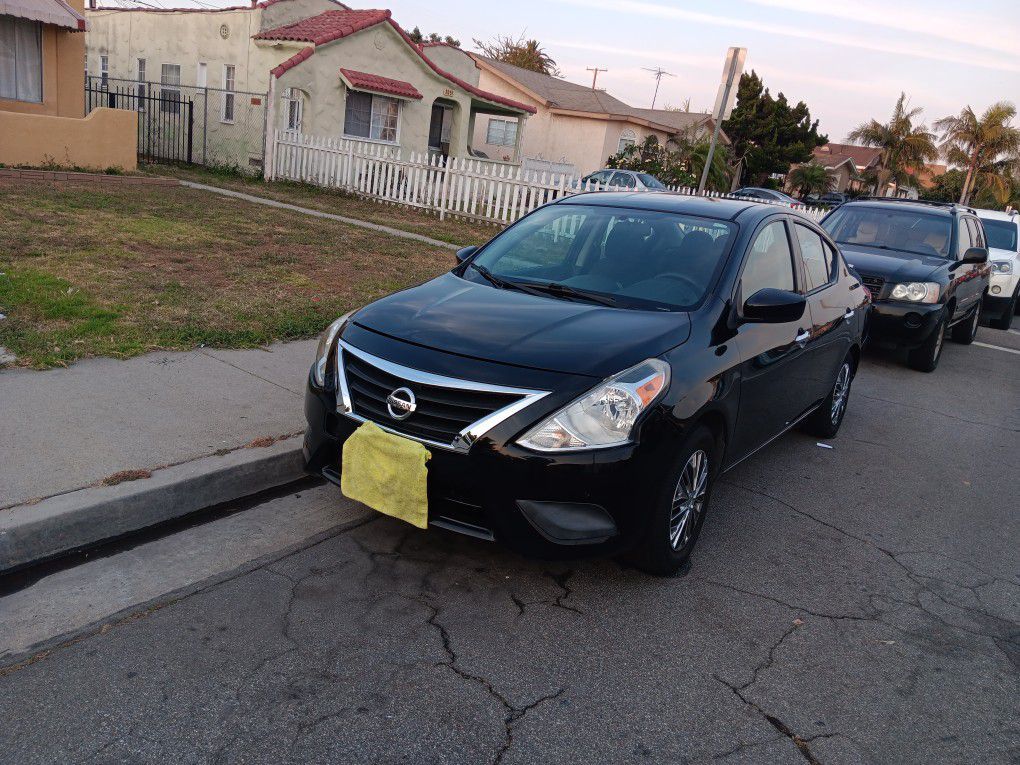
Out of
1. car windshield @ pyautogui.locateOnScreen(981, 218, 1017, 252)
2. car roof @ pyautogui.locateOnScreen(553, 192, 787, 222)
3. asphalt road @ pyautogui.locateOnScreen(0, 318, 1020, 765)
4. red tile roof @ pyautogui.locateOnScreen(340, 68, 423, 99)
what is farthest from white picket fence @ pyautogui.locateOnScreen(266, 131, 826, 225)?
asphalt road @ pyautogui.locateOnScreen(0, 318, 1020, 765)

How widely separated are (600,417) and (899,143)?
69.0 m

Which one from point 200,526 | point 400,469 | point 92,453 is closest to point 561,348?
point 400,469

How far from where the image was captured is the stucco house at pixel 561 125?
35.4m

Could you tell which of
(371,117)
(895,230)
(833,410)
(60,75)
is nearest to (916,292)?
(895,230)

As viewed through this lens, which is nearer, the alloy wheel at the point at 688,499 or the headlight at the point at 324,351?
the alloy wheel at the point at 688,499

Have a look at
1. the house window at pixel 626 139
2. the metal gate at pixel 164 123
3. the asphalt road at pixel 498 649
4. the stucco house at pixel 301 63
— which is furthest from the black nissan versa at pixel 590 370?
the house window at pixel 626 139

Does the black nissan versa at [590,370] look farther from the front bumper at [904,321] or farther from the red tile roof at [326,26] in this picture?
the red tile roof at [326,26]

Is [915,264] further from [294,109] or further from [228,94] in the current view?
[228,94]

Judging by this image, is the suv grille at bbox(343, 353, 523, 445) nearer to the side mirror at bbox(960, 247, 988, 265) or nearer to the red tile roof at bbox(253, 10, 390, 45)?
Result: the side mirror at bbox(960, 247, 988, 265)

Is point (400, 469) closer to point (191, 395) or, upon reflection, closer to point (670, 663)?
point (670, 663)

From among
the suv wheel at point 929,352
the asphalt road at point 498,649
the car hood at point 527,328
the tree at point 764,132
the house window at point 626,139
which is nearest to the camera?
the asphalt road at point 498,649

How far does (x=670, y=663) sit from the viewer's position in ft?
10.9

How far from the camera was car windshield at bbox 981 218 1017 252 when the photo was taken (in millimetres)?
14531

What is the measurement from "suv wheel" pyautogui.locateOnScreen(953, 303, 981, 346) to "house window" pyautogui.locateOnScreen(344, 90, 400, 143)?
662 inches
